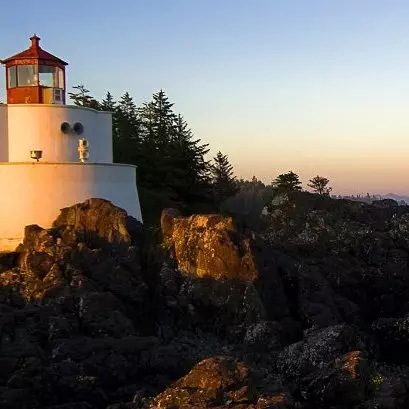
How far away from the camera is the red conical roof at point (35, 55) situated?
23594mm

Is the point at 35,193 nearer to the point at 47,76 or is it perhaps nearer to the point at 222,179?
the point at 47,76

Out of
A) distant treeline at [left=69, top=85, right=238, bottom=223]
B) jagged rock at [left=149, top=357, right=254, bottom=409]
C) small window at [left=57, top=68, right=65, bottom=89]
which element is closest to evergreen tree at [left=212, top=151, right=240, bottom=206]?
distant treeline at [left=69, top=85, right=238, bottom=223]

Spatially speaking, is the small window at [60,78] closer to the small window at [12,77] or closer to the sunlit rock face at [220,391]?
the small window at [12,77]

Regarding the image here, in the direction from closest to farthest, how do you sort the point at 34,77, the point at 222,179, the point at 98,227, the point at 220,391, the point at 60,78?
1. the point at 220,391
2. the point at 98,227
3. the point at 34,77
4. the point at 60,78
5. the point at 222,179

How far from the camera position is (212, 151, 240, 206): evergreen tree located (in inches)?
1681

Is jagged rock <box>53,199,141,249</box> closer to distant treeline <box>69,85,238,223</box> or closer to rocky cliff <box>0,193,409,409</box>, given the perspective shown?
rocky cliff <box>0,193,409,409</box>

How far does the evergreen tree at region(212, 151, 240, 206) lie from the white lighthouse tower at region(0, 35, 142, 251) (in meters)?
18.3

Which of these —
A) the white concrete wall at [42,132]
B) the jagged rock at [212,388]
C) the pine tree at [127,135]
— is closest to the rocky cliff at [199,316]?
the jagged rock at [212,388]

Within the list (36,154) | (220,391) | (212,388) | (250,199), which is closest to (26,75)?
(36,154)

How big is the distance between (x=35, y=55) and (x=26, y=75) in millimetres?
889

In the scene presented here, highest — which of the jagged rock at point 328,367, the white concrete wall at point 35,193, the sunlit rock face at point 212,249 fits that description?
the white concrete wall at point 35,193

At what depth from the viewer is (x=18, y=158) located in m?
22.7

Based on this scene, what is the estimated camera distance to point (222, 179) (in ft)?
148

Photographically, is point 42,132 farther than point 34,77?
No
